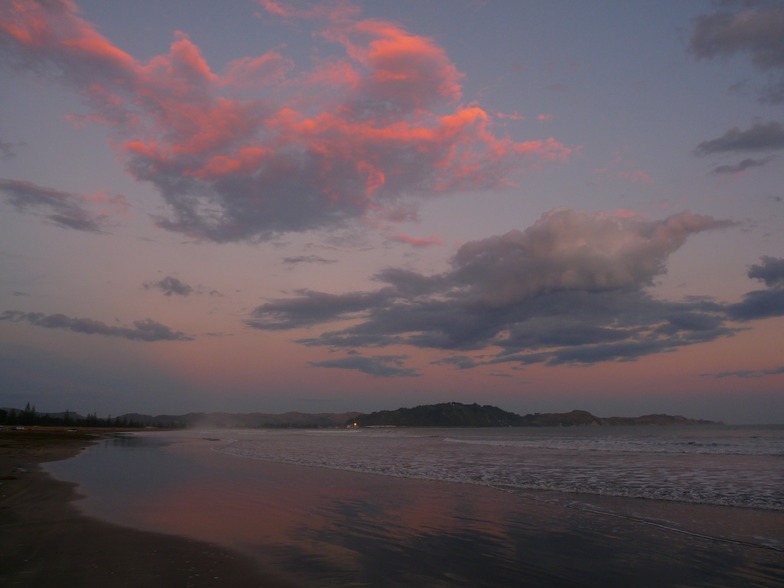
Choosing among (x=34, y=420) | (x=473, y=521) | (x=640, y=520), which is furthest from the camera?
(x=34, y=420)

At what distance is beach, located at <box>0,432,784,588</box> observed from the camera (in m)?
8.21

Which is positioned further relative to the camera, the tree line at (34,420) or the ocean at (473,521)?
the tree line at (34,420)

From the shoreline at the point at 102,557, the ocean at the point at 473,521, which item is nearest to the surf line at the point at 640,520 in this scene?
the ocean at the point at 473,521

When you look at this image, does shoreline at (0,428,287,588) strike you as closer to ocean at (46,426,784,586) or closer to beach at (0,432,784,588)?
beach at (0,432,784,588)

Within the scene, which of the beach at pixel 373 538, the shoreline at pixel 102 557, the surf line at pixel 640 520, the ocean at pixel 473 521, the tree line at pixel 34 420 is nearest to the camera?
the shoreline at pixel 102 557

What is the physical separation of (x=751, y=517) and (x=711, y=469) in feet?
45.9

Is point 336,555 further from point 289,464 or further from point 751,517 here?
point 289,464

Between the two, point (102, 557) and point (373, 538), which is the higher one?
point (102, 557)

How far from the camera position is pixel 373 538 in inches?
428

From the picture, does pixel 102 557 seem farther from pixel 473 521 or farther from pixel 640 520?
pixel 640 520

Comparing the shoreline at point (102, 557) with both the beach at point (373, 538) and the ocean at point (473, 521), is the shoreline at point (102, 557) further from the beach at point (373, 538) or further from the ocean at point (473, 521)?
the ocean at point (473, 521)

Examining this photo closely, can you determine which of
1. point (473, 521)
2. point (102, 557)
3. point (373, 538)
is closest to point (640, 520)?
point (473, 521)

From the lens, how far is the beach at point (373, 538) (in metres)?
8.21

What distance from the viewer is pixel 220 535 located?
35.5 ft
